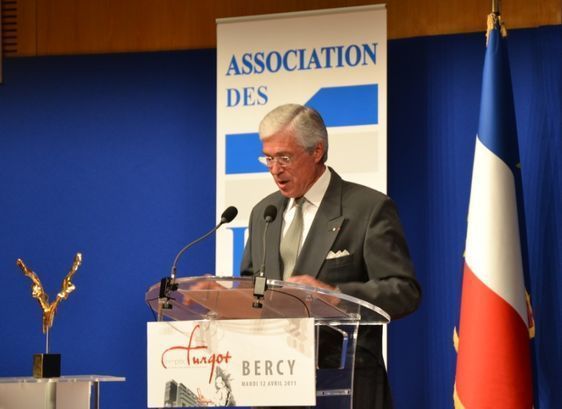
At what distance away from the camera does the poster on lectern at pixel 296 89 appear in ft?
16.7

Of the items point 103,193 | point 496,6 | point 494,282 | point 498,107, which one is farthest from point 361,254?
point 103,193

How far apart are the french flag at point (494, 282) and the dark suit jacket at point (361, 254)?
1.04 meters

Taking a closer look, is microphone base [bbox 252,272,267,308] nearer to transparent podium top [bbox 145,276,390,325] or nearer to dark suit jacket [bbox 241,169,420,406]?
transparent podium top [bbox 145,276,390,325]

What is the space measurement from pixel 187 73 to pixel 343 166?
1.19m

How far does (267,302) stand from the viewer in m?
2.81

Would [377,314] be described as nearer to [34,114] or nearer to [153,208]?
[153,208]

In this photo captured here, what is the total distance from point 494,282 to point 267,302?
1.89m

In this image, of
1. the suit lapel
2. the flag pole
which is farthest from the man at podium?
the flag pole

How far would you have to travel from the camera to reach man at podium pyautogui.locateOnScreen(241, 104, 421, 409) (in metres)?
3.21

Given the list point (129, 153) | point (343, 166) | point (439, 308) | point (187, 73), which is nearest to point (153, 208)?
point (129, 153)

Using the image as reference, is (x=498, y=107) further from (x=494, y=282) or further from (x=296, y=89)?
(x=296, y=89)

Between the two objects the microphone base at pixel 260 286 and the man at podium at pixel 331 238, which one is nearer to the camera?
the microphone base at pixel 260 286

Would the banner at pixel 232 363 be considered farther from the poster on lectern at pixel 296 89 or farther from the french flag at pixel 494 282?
the poster on lectern at pixel 296 89

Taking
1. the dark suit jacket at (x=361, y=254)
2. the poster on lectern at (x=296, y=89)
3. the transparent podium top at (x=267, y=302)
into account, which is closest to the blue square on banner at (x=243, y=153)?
the poster on lectern at (x=296, y=89)
